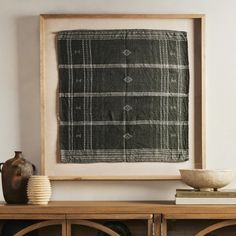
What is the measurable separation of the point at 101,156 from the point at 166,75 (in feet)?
1.42

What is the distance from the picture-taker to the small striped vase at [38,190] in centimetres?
236

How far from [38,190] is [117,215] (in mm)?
321

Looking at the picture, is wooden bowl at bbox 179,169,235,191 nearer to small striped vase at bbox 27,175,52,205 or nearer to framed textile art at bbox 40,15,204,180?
framed textile art at bbox 40,15,204,180

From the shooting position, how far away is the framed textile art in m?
2.56

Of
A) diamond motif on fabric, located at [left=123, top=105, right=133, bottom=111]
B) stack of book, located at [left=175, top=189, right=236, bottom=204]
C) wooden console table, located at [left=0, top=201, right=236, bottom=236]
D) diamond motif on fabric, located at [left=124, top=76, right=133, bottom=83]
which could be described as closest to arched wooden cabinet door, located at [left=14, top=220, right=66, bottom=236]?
wooden console table, located at [left=0, top=201, right=236, bottom=236]

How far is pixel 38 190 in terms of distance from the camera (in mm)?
2357

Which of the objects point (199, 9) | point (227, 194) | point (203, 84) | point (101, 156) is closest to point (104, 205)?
point (101, 156)

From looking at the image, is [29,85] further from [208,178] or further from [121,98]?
[208,178]

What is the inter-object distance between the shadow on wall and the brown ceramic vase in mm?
175

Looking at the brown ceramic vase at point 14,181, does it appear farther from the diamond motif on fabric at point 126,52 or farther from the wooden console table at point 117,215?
the diamond motif on fabric at point 126,52

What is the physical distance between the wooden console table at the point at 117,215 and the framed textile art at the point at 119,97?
272 mm

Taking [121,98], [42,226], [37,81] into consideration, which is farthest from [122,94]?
[42,226]

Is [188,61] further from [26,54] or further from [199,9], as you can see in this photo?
[26,54]

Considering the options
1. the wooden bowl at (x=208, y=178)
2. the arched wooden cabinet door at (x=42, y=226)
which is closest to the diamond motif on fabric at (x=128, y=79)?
the wooden bowl at (x=208, y=178)
